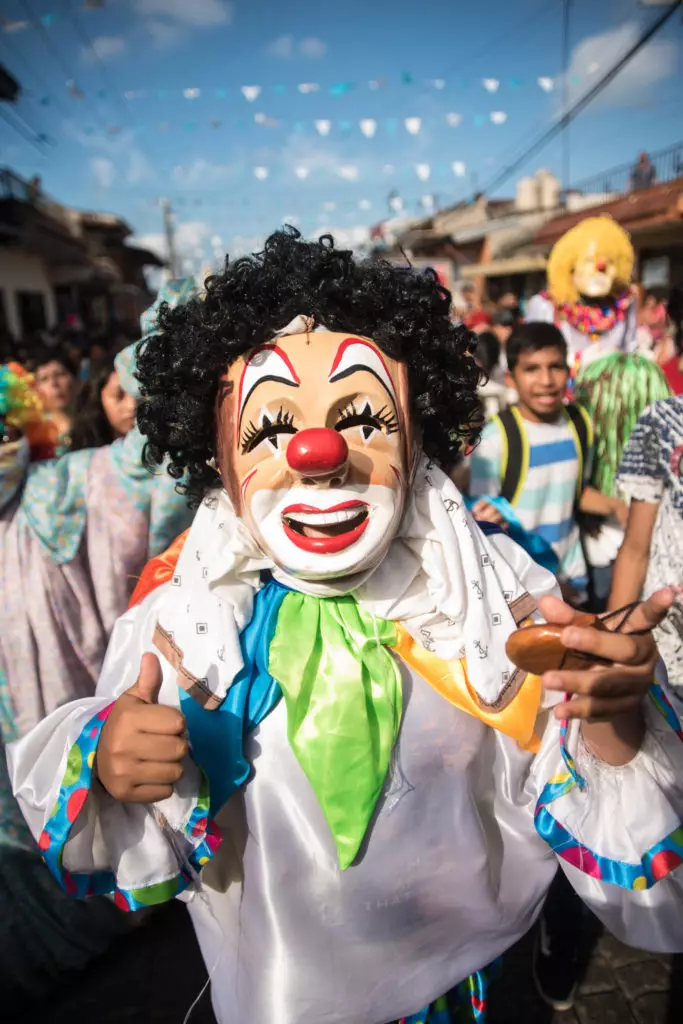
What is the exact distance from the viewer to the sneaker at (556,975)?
68.9 inches

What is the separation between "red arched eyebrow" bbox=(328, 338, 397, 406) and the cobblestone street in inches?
64.7

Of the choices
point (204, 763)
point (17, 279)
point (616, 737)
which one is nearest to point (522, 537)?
point (616, 737)

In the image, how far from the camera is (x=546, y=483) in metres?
2.35

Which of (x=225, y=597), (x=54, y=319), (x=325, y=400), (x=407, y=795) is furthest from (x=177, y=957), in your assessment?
(x=54, y=319)

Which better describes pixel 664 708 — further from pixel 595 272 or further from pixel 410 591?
pixel 595 272

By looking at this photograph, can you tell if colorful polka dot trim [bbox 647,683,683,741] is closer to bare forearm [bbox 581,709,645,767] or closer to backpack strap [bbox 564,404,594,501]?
bare forearm [bbox 581,709,645,767]

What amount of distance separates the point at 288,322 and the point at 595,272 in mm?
2886

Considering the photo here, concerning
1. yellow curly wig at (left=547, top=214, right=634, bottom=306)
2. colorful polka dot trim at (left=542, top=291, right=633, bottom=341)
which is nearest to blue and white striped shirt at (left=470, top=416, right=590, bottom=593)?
colorful polka dot trim at (left=542, top=291, right=633, bottom=341)

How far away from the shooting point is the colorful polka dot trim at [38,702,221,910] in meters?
0.98

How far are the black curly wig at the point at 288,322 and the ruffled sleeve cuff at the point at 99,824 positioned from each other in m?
0.52

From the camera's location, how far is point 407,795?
112 cm

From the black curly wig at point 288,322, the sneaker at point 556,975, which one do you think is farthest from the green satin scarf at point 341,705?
the sneaker at point 556,975

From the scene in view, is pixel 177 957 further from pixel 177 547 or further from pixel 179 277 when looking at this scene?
pixel 179 277

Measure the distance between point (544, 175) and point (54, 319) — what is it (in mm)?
15461
